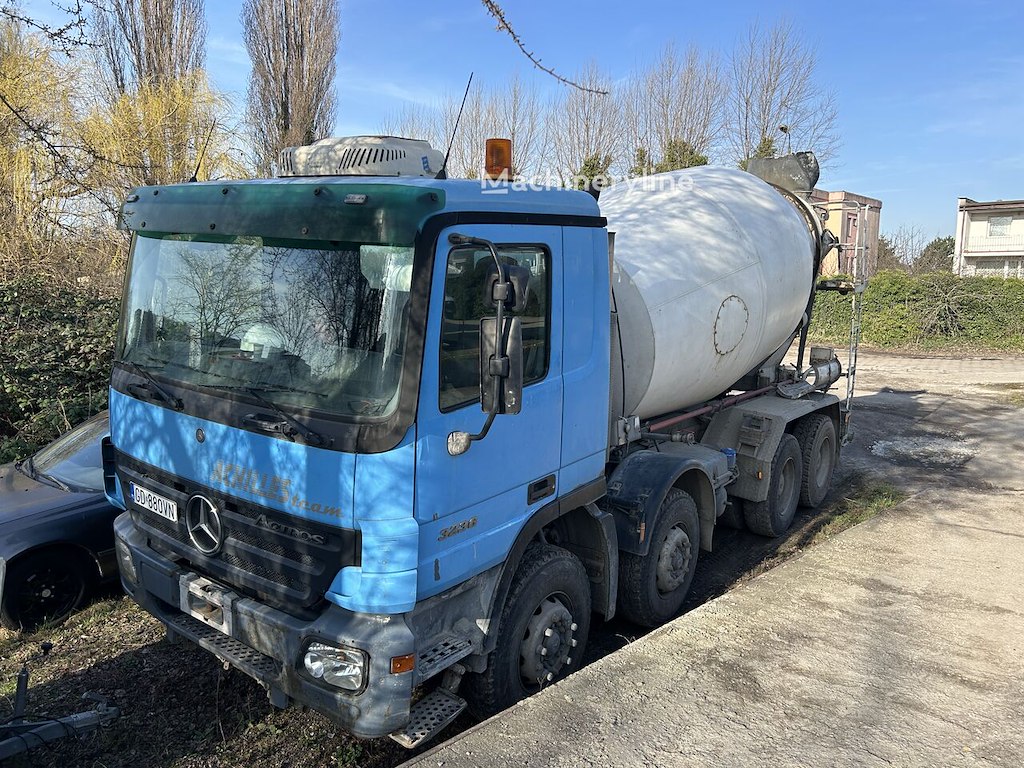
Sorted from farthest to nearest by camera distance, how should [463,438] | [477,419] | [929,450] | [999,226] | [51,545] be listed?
[999,226] < [929,450] < [51,545] < [477,419] < [463,438]

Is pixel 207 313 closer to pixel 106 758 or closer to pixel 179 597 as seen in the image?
pixel 179 597

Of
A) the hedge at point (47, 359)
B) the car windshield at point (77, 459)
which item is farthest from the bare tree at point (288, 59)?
the car windshield at point (77, 459)

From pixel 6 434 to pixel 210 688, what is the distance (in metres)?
6.05

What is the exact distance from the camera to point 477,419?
3.29 m

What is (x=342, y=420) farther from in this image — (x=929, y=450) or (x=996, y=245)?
(x=996, y=245)

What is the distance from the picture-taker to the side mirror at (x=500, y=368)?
2965mm

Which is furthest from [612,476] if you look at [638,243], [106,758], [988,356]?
[988,356]

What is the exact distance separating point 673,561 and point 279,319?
133 inches

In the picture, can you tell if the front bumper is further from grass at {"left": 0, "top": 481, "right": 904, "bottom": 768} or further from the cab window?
the cab window

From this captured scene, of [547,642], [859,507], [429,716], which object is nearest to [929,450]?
[859,507]

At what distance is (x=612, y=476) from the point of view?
4.88 metres

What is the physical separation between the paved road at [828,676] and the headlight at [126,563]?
6.44ft

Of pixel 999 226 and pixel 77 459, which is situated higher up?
pixel 999 226

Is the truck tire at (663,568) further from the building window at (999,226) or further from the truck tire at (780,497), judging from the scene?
the building window at (999,226)
